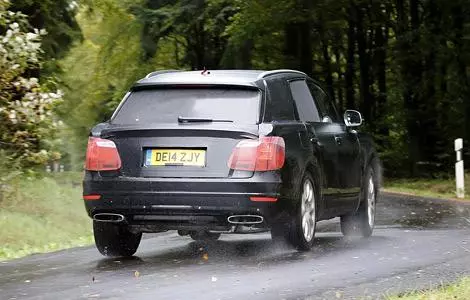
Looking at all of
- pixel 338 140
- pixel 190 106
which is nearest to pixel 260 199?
pixel 190 106

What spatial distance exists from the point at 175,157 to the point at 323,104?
2868 mm

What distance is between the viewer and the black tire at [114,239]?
9.53m

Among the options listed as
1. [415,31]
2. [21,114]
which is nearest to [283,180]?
[21,114]

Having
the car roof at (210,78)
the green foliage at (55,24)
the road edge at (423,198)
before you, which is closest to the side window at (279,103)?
→ the car roof at (210,78)

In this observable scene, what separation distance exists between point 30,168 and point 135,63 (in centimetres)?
2644

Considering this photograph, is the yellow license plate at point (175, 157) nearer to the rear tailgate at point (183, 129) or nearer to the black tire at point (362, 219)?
the rear tailgate at point (183, 129)

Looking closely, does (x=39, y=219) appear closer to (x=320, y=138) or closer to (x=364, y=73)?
(x=320, y=138)

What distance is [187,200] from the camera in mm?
8750

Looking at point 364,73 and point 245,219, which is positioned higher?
point 364,73

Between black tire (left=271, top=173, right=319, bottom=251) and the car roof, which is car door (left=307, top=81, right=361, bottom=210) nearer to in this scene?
→ black tire (left=271, top=173, right=319, bottom=251)

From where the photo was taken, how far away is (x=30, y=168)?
1753cm

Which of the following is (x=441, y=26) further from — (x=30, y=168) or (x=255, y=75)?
(x=255, y=75)

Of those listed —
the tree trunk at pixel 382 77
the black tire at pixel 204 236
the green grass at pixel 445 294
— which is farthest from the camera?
the tree trunk at pixel 382 77

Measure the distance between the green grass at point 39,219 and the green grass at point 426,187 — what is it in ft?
26.7
